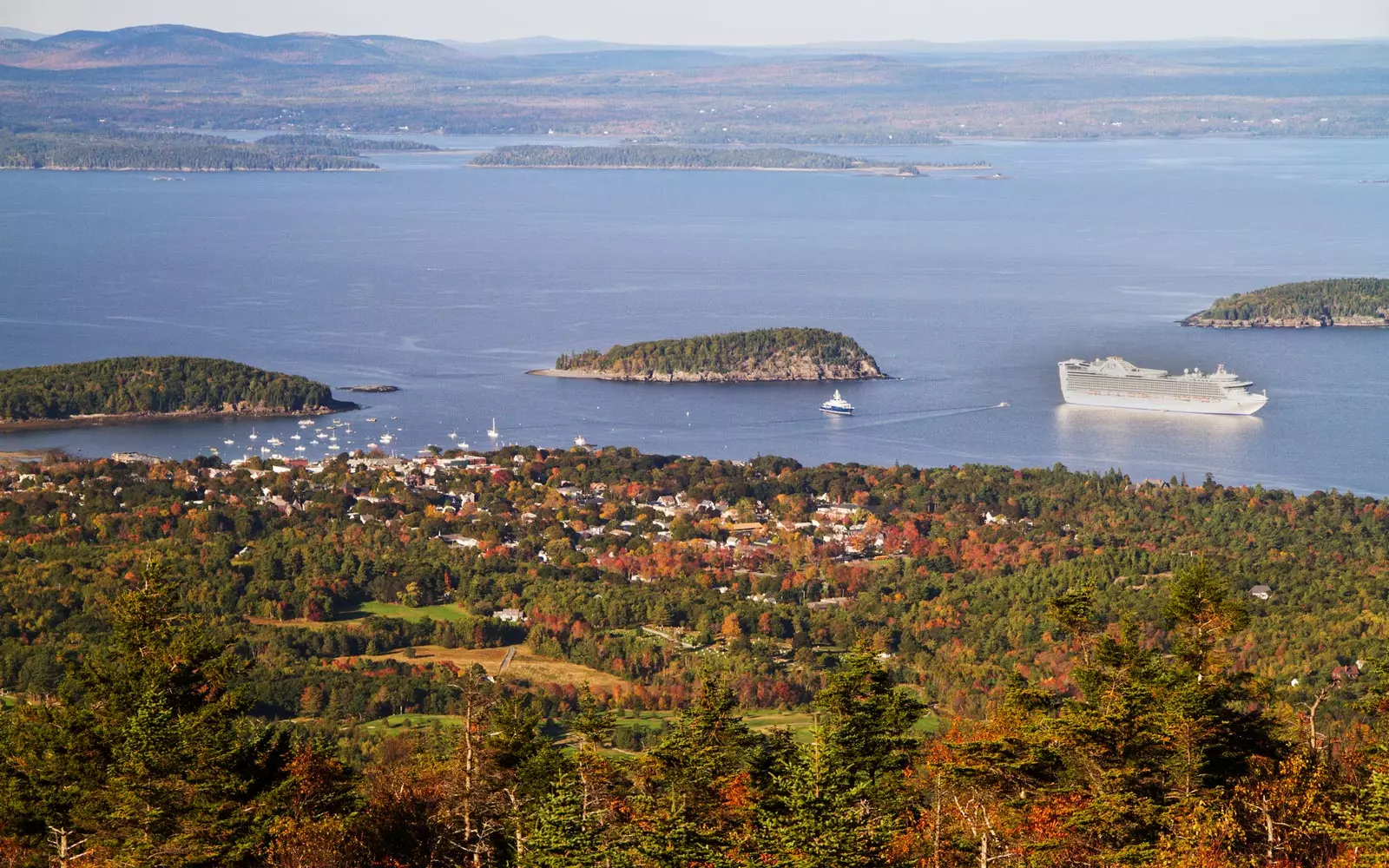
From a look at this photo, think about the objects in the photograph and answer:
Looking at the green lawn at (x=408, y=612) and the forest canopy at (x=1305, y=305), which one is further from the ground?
the forest canopy at (x=1305, y=305)

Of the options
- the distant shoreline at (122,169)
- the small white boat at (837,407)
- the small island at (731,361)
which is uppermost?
the distant shoreline at (122,169)

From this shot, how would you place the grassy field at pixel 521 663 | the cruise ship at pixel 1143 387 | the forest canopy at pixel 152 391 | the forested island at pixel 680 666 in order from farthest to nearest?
the cruise ship at pixel 1143 387 → the forest canopy at pixel 152 391 → the grassy field at pixel 521 663 → the forested island at pixel 680 666

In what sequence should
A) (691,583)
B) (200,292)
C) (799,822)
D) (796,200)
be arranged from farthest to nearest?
(796,200) < (200,292) < (691,583) < (799,822)

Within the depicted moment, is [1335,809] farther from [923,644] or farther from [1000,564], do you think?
[1000,564]

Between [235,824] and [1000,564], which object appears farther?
[1000,564]

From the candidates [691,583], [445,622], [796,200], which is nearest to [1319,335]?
[691,583]

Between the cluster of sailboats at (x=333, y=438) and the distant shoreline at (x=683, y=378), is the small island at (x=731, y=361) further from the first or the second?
the cluster of sailboats at (x=333, y=438)

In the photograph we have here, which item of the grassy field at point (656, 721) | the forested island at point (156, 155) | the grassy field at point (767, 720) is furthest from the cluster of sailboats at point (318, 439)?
the forested island at point (156, 155)
